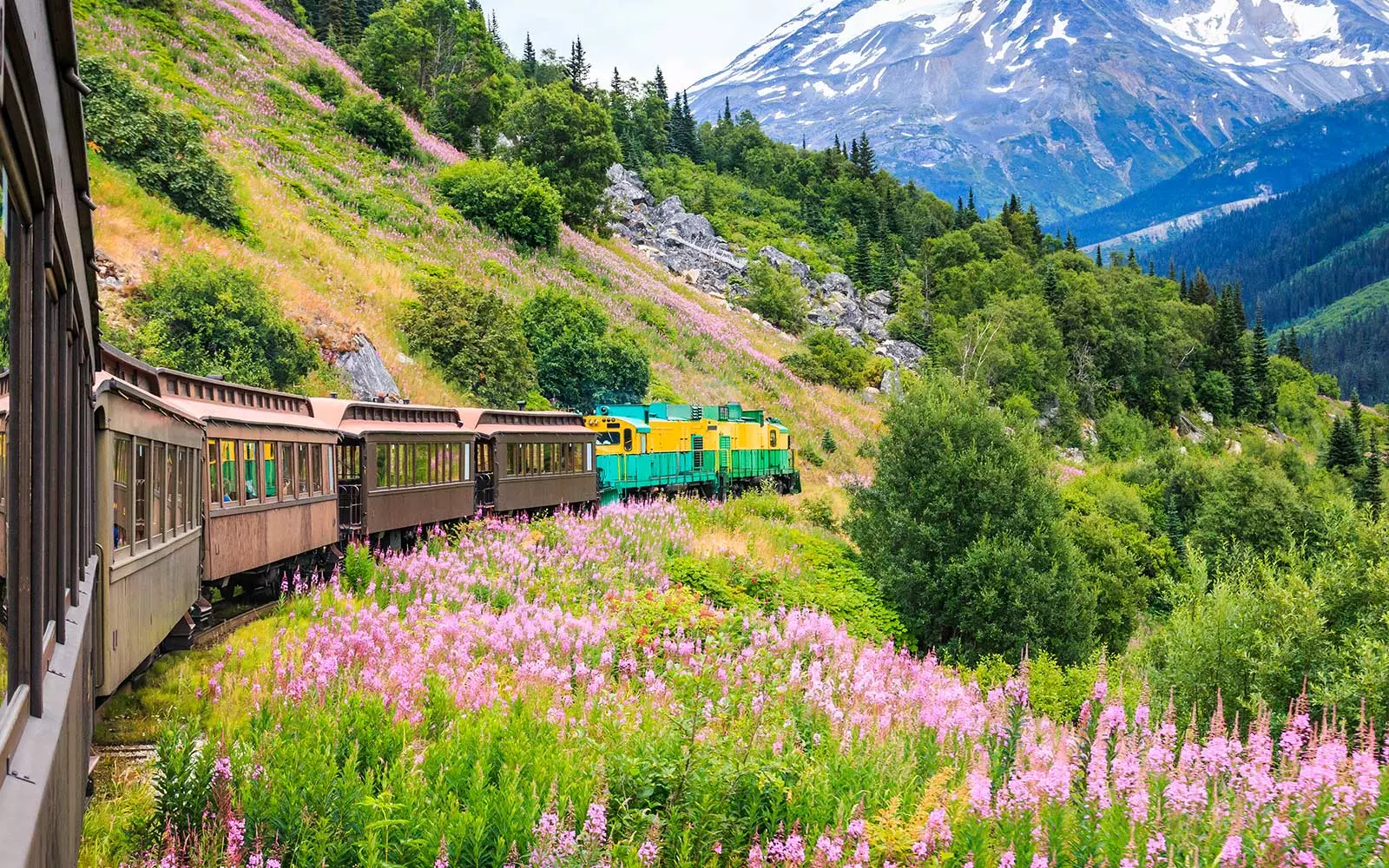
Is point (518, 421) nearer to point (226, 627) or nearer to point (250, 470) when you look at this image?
point (250, 470)

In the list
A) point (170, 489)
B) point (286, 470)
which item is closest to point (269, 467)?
point (286, 470)

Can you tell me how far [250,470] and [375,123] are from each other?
144 ft

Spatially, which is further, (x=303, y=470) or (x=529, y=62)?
(x=529, y=62)

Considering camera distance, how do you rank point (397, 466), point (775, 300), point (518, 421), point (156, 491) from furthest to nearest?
point (775, 300), point (518, 421), point (397, 466), point (156, 491)

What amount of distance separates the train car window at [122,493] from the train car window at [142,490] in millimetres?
216

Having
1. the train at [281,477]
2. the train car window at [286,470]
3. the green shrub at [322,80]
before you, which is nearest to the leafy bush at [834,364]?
the green shrub at [322,80]

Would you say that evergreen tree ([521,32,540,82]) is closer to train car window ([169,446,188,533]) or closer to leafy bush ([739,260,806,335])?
leafy bush ([739,260,806,335])

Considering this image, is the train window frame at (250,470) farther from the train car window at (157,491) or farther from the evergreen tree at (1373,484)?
the evergreen tree at (1373,484)

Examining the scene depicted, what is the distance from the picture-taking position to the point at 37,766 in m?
2.67

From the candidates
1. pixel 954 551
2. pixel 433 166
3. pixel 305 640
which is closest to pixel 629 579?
pixel 305 640

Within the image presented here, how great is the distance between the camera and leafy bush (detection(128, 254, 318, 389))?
22.8m

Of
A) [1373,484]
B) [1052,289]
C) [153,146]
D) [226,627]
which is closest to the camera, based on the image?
[226,627]

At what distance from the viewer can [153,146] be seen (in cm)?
3002

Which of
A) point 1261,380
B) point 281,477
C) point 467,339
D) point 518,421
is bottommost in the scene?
point 281,477
